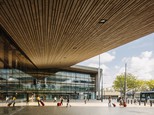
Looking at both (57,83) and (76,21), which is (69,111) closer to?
(76,21)

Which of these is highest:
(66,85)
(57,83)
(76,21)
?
(76,21)

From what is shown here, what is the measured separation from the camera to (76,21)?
46.5 feet

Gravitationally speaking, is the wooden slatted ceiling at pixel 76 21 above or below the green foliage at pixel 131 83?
above

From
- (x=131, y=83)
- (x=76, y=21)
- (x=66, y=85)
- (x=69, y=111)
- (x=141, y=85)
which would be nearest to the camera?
(x=76, y=21)

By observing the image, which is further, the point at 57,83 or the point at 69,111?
the point at 57,83

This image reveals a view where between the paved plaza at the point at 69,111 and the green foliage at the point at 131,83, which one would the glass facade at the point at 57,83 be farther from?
the green foliage at the point at 131,83

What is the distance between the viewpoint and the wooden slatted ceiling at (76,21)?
1146 centimetres

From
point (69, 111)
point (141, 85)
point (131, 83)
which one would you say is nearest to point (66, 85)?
point (131, 83)

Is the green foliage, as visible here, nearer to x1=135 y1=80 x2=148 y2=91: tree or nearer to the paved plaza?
x1=135 y1=80 x2=148 y2=91: tree

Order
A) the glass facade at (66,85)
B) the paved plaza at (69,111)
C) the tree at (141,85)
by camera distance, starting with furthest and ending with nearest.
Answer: the tree at (141,85), the glass facade at (66,85), the paved plaza at (69,111)

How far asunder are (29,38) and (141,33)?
7.02 metres

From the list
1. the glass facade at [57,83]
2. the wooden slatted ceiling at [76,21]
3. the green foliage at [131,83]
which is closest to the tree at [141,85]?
the green foliage at [131,83]

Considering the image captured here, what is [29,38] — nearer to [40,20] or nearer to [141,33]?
[40,20]

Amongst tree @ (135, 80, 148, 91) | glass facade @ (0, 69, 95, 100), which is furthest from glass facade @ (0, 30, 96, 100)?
tree @ (135, 80, 148, 91)
